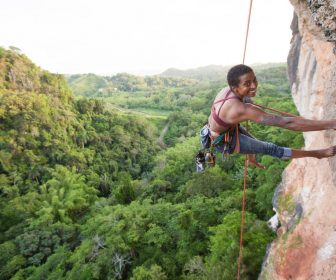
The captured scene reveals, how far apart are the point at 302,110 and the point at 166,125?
55.7 metres

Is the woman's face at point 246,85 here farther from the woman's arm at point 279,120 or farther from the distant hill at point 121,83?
the distant hill at point 121,83

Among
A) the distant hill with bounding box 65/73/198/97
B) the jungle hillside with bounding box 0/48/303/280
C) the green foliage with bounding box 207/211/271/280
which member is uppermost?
the green foliage with bounding box 207/211/271/280

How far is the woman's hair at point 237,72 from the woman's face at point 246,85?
0.10 ft

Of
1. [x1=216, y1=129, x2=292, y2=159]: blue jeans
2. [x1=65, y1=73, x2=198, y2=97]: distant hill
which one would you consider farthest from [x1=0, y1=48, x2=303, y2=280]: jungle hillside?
[x1=65, y1=73, x2=198, y2=97]: distant hill

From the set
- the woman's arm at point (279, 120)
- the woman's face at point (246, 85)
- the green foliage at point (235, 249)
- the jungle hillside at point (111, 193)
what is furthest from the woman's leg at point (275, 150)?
the jungle hillside at point (111, 193)

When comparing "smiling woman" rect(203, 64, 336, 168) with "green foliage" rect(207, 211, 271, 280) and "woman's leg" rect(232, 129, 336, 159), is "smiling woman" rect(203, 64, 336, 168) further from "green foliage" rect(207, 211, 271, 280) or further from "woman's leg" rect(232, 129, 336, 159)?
"green foliage" rect(207, 211, 271, 280)

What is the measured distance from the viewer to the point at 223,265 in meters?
12.5

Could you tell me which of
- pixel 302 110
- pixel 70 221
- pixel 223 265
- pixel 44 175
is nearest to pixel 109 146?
pixel 44 175

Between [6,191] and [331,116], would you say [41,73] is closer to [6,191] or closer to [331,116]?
[6,191]

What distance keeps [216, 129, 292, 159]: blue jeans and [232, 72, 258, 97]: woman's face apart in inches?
28.8

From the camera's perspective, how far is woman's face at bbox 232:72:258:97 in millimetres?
3346

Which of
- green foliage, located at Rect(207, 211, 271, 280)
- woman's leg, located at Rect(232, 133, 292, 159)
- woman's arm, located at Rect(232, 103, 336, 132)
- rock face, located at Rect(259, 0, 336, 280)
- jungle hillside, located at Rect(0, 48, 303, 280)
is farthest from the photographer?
jungle hillside, located at Rect(0, 48, 303, 280)

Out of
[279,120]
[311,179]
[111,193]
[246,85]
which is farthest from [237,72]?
[111,193]

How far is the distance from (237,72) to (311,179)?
496 cm
